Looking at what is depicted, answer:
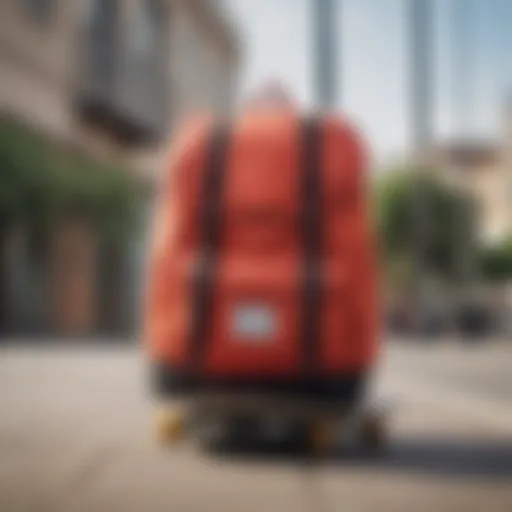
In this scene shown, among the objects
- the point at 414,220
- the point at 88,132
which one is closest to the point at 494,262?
the point at 414,220

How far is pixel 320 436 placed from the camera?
19.1 feet

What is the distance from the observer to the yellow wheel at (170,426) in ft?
19.3

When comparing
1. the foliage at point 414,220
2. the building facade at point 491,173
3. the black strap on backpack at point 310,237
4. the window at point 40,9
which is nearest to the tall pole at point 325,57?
the black strap on backpack at point 310,237

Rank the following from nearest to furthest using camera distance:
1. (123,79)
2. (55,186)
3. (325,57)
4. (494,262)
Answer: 1. (325,57)
2. (55,186)
3. (123,79)
4. (494,262)

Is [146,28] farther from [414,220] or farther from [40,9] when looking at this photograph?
[414,220]

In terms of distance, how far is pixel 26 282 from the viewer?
1594cm

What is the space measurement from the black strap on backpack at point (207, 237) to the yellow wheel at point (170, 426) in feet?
1.25

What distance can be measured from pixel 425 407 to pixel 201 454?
2.65 m

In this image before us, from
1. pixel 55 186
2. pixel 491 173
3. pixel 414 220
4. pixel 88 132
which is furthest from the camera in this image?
pixel 491 173

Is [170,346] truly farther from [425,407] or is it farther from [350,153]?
[425,407]

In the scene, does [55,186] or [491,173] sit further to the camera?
[491,173]

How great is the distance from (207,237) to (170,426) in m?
0.80

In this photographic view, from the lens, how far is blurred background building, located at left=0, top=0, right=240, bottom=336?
1560 cm

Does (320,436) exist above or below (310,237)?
below
